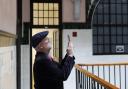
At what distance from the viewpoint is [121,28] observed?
12430 millimetres

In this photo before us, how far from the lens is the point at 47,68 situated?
3336 millimetres

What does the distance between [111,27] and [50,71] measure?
363 inches

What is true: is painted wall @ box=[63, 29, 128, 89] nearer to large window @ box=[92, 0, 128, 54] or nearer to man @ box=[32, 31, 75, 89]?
large window @ box=[92, 0, 128, 54]

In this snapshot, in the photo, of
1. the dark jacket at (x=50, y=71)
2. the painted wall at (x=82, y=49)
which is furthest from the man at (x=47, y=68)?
the painted wall at (x=82, y=49)

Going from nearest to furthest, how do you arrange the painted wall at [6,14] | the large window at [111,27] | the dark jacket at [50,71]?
1. the dark jacket at [50,71]
2. the painted wall at [6,14]
3. the large window at [111,27]

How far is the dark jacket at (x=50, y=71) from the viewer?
3318mm

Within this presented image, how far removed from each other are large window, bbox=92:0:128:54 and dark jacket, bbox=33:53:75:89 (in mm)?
8873

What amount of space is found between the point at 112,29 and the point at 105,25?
26 cm

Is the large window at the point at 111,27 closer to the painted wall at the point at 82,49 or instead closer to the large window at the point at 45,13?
the painted wall at the point at 82,49

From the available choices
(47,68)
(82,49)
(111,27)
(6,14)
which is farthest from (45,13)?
(47,68)

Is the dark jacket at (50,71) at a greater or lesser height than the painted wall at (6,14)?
lesser

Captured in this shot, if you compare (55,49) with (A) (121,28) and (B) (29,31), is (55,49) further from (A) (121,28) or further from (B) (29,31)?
(A) (121,28)

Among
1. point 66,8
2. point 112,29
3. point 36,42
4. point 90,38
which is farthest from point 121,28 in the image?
point 36,42

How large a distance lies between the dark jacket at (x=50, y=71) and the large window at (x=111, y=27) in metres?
8.87
